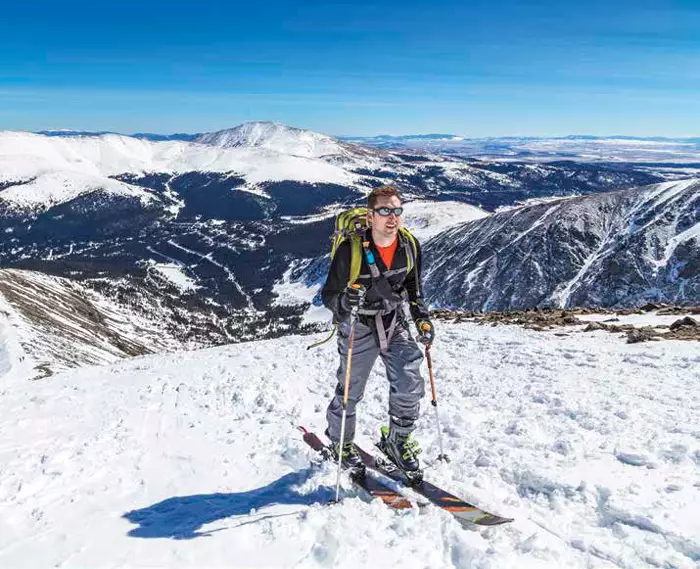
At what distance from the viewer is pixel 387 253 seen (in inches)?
321

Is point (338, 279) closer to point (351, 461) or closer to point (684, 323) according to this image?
point (351, 461)

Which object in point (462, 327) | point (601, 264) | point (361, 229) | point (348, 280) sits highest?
point (361, 229)

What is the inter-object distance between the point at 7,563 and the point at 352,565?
4.43 meters

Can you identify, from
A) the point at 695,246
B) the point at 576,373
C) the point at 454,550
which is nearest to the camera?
the point at 454,550

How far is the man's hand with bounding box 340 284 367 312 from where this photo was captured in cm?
774

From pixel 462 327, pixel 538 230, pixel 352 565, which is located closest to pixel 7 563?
pixel 352 565

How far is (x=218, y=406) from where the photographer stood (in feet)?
46.7

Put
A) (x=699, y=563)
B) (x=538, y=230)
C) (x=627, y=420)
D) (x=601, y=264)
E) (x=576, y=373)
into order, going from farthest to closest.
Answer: (x=538, y=230), (x=601, y=264), (x=576, y=373), (x=627, y=420), (x=699, y=563)

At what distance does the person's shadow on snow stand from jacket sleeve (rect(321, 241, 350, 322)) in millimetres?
3057

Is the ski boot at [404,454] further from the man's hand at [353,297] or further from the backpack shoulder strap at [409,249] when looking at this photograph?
the backpack shoulder strap at [409,249]

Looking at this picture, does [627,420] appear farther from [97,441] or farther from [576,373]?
[97,441]

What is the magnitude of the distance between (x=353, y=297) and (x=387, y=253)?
98cm

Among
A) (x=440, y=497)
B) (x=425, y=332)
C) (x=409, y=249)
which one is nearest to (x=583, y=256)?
(x=425, y=332)

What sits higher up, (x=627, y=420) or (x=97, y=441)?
A: (x=627, y=420)
